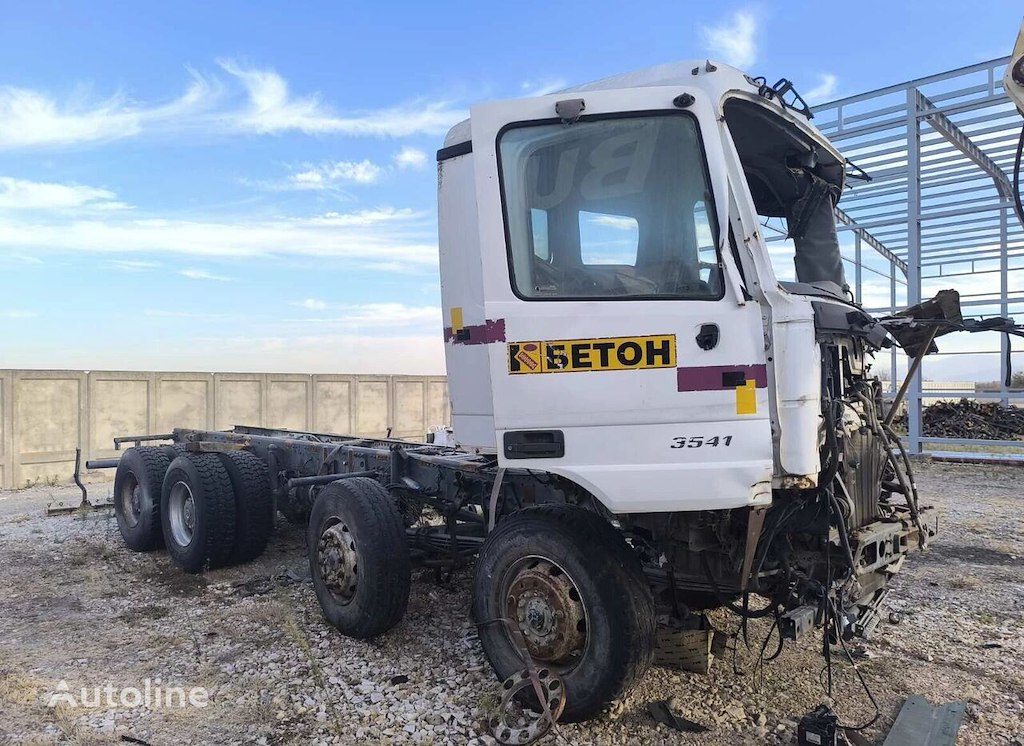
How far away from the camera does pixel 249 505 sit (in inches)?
258

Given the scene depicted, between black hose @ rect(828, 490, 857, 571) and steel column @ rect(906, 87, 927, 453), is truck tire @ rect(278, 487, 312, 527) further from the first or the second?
steel column @ rect(906, 87, 927, 453)

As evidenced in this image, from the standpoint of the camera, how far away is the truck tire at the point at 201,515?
20.8 feet

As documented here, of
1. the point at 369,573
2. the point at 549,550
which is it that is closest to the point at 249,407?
the point at 369,573

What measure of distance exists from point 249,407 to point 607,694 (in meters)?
14.2

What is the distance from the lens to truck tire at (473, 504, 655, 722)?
136 inches

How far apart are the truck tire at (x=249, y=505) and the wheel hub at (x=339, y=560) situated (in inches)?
74.8

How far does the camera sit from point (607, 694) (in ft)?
11.4

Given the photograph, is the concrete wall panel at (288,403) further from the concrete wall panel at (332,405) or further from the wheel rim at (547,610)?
the wheel rim at (547,610)

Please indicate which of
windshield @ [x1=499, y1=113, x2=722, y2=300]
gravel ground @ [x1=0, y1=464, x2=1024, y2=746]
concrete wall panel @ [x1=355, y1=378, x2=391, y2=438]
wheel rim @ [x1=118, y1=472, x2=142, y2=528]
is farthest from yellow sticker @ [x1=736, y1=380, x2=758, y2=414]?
concrete wall panel @ [x1=355, y1=378, x2=391, y2=438]

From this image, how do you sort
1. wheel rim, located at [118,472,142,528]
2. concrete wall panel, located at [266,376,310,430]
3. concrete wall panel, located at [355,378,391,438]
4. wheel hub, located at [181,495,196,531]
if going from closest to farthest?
wheel hub, located at [181,495,196,531] → wheel rim, located at [118,472,142,528] → concrete wall panel, located at [266,376,310,430] → concrete wall panel, located at [355,378,391,438]

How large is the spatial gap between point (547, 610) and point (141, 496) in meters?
5.52

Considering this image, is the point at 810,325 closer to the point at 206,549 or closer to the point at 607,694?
the point at 607,694

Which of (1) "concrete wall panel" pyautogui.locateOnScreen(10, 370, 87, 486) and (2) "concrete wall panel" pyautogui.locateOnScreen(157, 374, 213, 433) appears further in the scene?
(2) "concrete wall panel" pyautogui.locateOnScreen(157, 374, 213, 433)

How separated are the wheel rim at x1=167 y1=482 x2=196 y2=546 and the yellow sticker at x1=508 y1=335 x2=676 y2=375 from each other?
4609 millimetres
